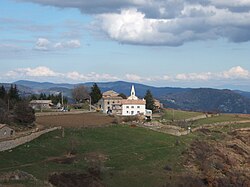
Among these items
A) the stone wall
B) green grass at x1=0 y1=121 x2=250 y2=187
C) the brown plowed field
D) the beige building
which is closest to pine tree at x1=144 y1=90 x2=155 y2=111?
the beige building

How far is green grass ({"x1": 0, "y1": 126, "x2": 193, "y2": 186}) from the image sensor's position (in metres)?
44.6

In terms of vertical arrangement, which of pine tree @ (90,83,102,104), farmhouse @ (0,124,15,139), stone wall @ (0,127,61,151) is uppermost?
pine tree @ (90,83,102,104)

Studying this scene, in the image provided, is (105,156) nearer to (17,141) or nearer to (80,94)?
(17,141)

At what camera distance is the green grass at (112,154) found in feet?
146

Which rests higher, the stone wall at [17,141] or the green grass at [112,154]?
the stone wall at [17,141]

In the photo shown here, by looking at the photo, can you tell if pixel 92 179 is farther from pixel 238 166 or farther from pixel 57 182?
pixel 238 166

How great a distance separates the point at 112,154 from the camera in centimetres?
5528

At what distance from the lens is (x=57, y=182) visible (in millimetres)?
39250

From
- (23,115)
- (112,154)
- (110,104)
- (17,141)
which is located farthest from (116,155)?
(110,104)

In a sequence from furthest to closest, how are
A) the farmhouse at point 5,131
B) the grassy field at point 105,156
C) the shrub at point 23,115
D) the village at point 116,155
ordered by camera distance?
the shrub at point 23,115 → the farmhouse at point 5,131 → the grassy field at point 105,156 → the village at point 116,155

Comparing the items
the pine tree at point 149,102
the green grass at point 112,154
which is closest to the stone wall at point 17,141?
the green grass at point 112,154

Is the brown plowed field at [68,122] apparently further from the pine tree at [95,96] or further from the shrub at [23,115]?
the pine tree at [95,96]

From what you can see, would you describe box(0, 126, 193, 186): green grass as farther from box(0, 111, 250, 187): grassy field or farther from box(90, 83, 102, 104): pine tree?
box(90, 83, 102, 104): pine tree

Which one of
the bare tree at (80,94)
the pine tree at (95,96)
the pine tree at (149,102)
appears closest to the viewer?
the pine tree at (149,102)
